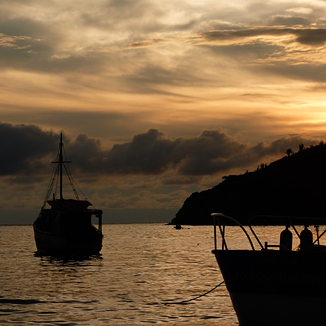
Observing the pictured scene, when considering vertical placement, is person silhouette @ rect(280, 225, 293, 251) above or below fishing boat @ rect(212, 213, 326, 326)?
above

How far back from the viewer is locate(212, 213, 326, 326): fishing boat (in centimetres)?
1486

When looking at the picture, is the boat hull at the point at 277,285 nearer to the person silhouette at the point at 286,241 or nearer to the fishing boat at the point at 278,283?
the fishing boat at the point at 278,283

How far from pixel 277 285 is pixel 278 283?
3.0 inches

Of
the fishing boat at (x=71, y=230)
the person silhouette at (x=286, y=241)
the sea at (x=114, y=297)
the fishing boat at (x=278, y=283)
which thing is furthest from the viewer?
the fishing boat at (x=71, y=230)

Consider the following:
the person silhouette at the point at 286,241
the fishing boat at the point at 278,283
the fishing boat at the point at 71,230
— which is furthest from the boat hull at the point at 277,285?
the fishing boat at the point at 71,230

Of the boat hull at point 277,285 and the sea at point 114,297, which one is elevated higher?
the boat hull at point 277,285

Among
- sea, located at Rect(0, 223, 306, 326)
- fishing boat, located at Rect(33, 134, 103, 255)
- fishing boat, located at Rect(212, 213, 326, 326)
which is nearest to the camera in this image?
fishing boat, located at Rect(212, 213, 326, 326)

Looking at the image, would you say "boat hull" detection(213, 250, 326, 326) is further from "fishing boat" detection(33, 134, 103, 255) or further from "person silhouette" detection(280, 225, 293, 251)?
"fishing boat" detection(33, 134, 103, 255)

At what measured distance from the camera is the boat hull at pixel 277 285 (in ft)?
48.8

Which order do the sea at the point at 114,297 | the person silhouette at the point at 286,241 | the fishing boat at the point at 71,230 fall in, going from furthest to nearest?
1. the fishing boat at the point at 71,230
2. the sea at the point at 114,297
3. the person silhouette at the point at 286,241

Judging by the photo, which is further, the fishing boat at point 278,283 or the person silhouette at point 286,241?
the person silhouette at point 286,241

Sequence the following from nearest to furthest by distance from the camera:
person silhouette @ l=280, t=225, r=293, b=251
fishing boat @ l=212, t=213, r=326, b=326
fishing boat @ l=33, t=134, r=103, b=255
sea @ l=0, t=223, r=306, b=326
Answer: fishing boat @ l=212, t=213, r=326, b=326 → person silhouette @ l=280, t=225, r=293, b=251 → sea @ l=0, t=223, r=306, b=326 → fishing boat @ l=33, t=134, r=103, b=255

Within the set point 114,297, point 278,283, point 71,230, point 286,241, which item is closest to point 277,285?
point 278,283

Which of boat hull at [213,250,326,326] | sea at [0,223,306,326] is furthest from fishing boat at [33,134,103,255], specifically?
boat hull at [213,250,326,326]
